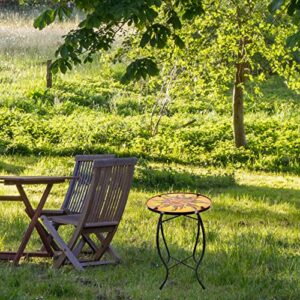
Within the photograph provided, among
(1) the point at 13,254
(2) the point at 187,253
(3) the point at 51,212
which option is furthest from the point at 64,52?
(2) the point at 187,253

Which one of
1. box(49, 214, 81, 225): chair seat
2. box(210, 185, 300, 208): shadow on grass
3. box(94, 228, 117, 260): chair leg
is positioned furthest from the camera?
box(210, 185, 300, 208): shadow on grass

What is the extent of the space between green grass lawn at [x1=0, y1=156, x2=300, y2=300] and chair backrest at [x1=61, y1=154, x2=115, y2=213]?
25.8 inches

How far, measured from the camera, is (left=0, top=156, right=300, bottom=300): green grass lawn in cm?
689

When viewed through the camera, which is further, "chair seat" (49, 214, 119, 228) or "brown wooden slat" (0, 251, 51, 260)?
"brown wooden slat" (0, 251, 51, 260)

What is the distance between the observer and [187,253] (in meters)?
8.46

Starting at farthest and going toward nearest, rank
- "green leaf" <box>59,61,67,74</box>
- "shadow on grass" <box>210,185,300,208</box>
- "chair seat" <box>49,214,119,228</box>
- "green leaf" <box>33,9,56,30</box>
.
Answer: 1. "shadow on grass" <box>210,185,300,208</box>
2. "green leaf" <box>59,61,67,74</box>
3. "green leaf" <box>33,9,56,30</box>
4. "chair seat" <box>49,214,119,228</box>

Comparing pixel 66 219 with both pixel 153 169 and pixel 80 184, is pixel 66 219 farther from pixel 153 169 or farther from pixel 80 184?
pixel 153 169

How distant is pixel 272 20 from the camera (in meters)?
16.3

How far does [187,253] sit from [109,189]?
121cm

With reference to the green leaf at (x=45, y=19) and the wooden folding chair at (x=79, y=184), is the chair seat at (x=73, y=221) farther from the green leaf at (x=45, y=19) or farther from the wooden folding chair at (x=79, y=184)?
the green leaf at (x=45, y=19)

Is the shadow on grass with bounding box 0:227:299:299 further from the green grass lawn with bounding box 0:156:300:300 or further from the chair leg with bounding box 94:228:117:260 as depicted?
the chair leg with bounding box 94:228:117:260

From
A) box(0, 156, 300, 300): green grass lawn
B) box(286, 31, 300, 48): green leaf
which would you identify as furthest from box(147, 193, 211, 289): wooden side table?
box(286, 31, 300, 48): green leaf

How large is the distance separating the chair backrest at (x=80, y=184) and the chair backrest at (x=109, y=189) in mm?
729

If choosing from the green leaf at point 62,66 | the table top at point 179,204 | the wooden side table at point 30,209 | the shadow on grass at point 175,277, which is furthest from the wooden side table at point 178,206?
the green leaf at point 62,66
